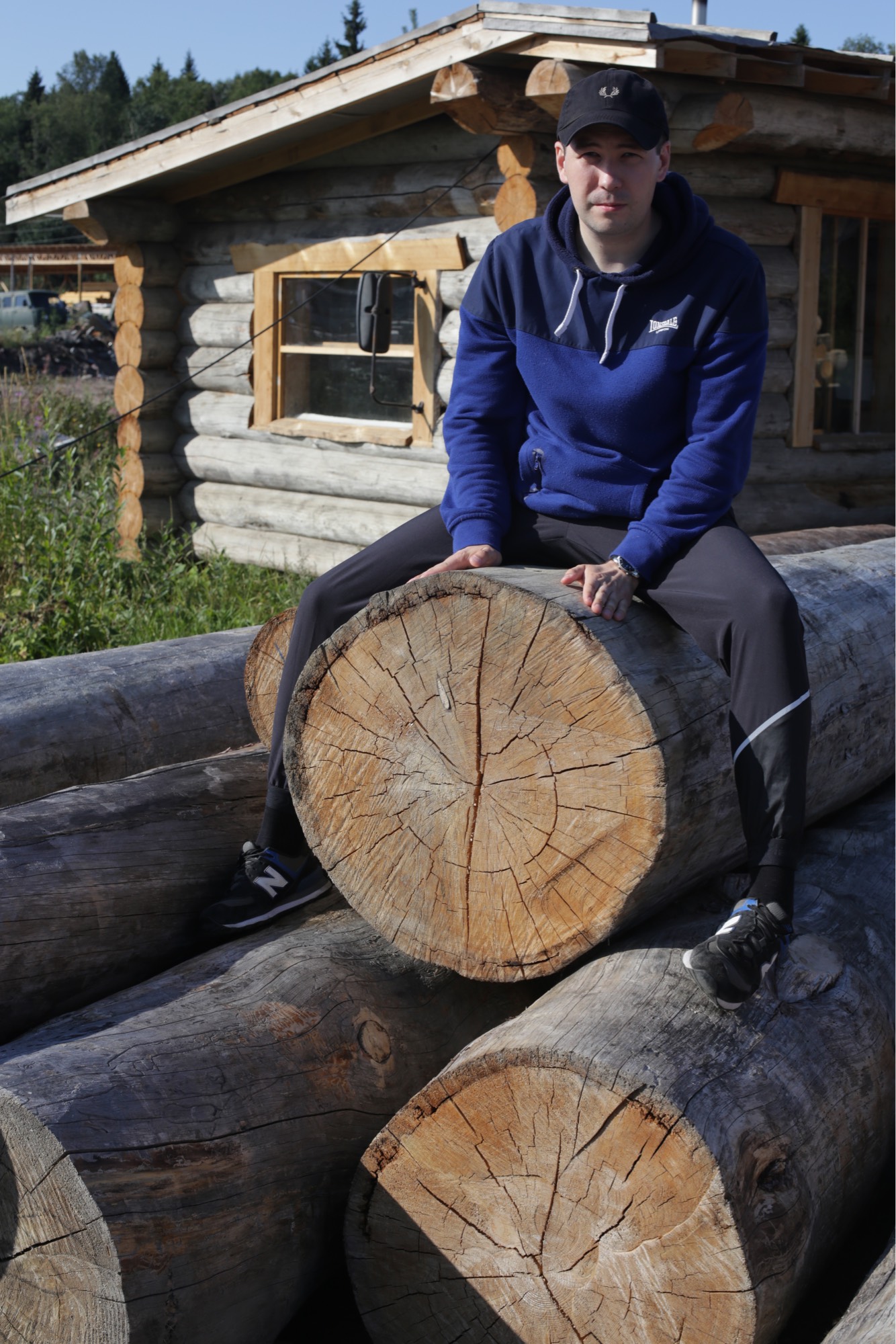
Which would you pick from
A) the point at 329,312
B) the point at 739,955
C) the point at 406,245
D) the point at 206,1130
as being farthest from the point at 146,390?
the point at 739,955

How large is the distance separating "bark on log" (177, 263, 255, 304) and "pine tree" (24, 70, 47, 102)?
3773 inches

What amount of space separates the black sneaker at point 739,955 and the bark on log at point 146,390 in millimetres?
7628

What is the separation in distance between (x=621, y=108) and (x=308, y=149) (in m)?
5.90

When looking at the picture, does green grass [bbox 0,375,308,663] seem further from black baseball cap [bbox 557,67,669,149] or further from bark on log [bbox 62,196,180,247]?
black baseball cap [bbox 557,67,669,149]

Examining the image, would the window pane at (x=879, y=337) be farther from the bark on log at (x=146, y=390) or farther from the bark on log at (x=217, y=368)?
the bark on log at (x=146, y=390)

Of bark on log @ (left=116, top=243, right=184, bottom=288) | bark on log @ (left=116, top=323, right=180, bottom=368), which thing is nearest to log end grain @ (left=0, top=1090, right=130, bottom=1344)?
bark on log @ (left=116, top=323, right=180, bottom=368)

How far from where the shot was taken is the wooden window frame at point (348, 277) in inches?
300

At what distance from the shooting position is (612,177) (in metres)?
2.72

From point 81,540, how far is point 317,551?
1.93m

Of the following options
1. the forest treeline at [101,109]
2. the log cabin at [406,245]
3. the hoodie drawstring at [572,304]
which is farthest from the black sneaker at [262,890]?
the forest treeline at [101,109]

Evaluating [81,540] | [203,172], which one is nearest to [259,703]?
[81,540]

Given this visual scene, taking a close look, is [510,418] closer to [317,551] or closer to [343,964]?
[343,964]

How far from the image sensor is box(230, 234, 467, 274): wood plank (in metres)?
7.47

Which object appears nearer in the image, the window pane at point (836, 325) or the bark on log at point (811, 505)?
the bark on log at point (811, 505)
